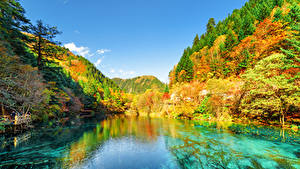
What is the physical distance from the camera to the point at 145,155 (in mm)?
9664

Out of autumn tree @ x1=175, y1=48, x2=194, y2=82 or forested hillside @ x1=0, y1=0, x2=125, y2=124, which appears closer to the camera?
forested hillside @ x1=0, y1=0, x2=125, y2=124

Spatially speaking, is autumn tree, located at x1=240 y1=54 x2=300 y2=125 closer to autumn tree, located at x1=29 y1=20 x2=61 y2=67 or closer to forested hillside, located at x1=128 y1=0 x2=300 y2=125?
forested hillside, located at x1=128 y1=0 x2=300 y2=125

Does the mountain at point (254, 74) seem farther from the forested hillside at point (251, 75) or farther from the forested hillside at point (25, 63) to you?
the forested hillside at point (25, 63)

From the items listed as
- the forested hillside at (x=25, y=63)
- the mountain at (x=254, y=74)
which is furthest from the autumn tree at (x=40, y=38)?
the mountain at (x=254, y=74)

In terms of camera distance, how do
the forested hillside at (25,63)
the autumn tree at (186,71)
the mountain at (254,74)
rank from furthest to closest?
1. the autumn tree at (186,71)
2. the mountain at (254,74)
3. the forested hillside at (25,63)

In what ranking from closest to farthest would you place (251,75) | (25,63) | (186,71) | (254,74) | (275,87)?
(275,87) < (254,74) < (251,75) < (25,63) < (186,71)

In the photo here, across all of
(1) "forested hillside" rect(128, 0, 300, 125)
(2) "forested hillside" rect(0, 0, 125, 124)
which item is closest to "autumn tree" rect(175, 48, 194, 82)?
(1) "forested hillside" rect(128, 0, 300, 125)

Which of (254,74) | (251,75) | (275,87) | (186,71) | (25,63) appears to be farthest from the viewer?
(186,71)

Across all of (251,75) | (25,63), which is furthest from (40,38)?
(251,75)

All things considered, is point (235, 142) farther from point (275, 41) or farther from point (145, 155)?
point (275, 41)

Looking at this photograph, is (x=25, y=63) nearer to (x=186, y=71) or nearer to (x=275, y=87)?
(x=275, y=87)

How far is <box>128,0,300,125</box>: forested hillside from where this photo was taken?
16.2 metres

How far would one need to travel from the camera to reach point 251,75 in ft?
58.4

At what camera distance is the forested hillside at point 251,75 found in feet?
53.1
